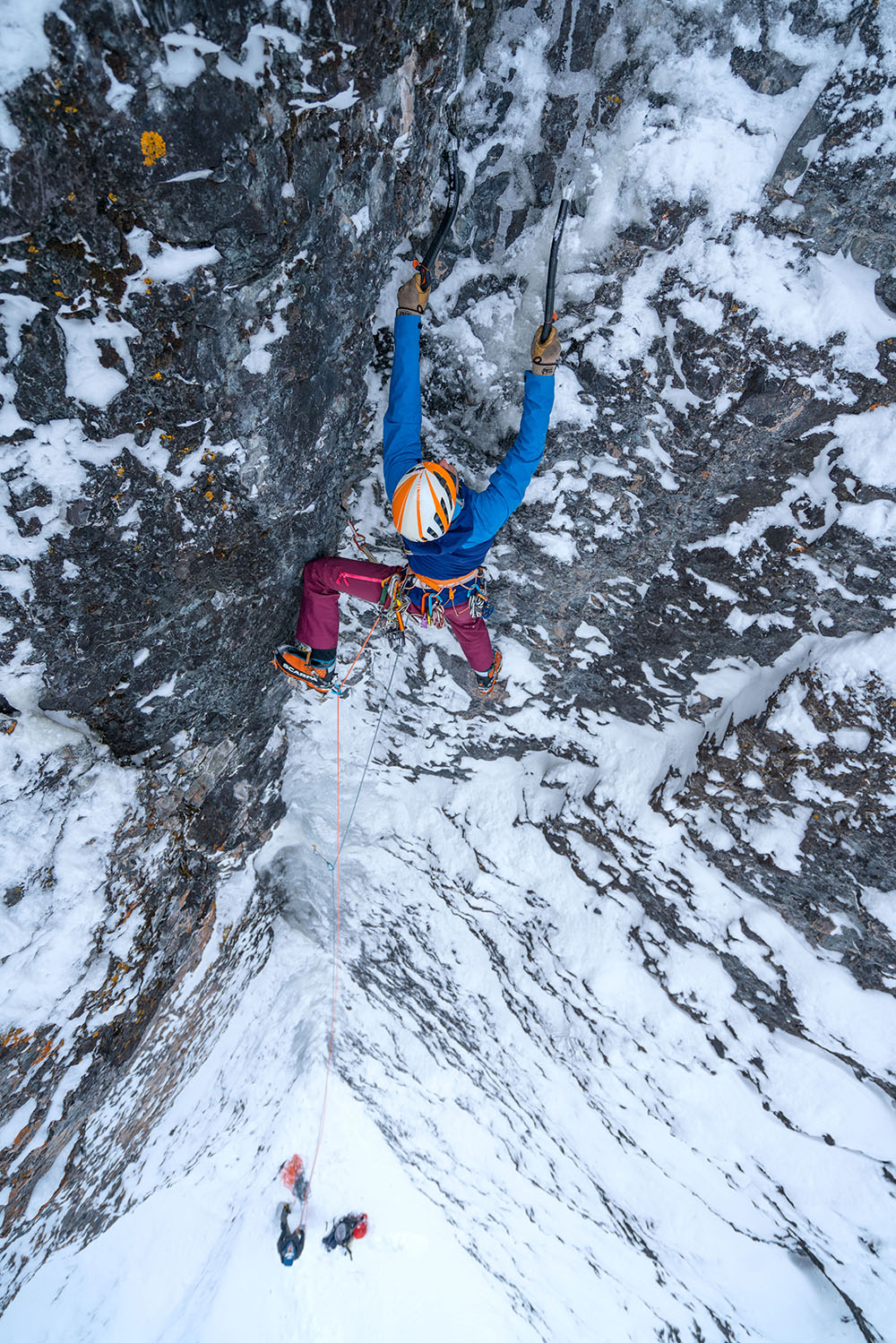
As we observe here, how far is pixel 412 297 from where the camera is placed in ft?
10.1

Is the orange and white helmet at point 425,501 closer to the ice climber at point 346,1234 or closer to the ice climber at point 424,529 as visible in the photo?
the ice climber at point 424,529

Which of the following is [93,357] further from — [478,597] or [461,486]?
[478,597]

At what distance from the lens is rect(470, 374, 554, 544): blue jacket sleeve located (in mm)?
3084

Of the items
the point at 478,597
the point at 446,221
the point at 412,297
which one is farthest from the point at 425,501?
the point at 446,221

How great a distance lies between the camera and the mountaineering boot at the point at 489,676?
Result: 4664mm

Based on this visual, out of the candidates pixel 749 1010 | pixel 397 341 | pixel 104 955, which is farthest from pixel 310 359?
pixel 749 1010

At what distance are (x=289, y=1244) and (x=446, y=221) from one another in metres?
11.5

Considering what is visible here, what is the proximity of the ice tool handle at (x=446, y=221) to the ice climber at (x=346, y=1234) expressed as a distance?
11101mm

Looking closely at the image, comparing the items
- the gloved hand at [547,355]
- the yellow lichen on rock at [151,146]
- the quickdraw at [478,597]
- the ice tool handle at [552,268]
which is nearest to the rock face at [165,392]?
the yellow lichen on rock at [151,146]

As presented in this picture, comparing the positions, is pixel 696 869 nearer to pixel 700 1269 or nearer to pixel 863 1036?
pixel 863 1036

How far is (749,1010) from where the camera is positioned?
457 cm

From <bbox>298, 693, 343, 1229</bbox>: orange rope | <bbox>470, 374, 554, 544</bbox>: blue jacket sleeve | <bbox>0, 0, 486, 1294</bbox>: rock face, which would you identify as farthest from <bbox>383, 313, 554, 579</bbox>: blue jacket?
<bbox>298, 693, 343, 1229</bbox>: orange rope

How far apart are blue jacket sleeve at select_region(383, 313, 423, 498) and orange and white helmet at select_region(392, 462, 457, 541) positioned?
0.15 meters

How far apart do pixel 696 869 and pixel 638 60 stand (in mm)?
4669
